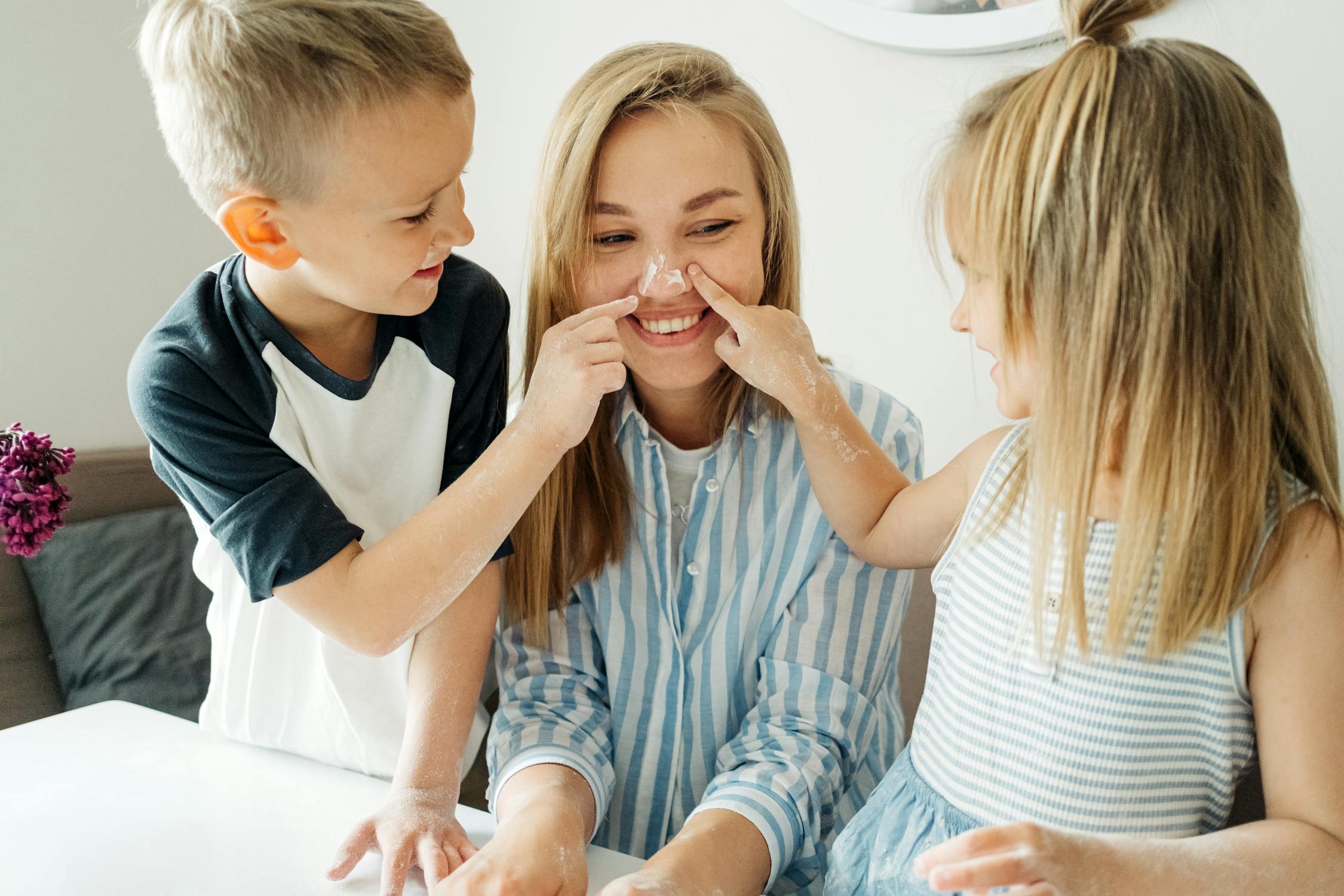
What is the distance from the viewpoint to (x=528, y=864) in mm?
A: 807

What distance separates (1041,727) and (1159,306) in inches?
12.6

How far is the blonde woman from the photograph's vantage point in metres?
1.02

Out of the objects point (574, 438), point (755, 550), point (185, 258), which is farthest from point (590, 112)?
point (185, 258)

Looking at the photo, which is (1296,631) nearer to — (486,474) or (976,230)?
(976,230)

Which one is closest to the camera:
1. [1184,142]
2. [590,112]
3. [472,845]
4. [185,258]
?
[1184,142]

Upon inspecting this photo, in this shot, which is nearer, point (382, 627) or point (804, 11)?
point (382, 627)

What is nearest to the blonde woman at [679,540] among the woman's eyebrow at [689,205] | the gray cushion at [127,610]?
the woman's eyebrow at [689,205]

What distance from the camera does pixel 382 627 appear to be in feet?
3.03

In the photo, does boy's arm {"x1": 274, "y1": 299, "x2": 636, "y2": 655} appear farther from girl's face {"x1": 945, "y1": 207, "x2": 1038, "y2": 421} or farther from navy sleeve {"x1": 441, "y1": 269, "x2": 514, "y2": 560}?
girl's face {"x1": 945, "y1": 207, "x2": 1038, "y2": 421}

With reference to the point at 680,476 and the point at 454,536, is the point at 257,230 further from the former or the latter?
the point at 680,476

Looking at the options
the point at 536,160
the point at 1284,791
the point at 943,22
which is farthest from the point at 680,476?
the point at 536,160

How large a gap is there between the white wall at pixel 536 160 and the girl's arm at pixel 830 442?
1.52 feet

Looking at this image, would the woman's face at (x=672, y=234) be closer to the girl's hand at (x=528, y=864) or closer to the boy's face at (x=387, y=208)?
the boy's face at (x=387, y=208)

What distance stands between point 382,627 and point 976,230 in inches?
22.9
